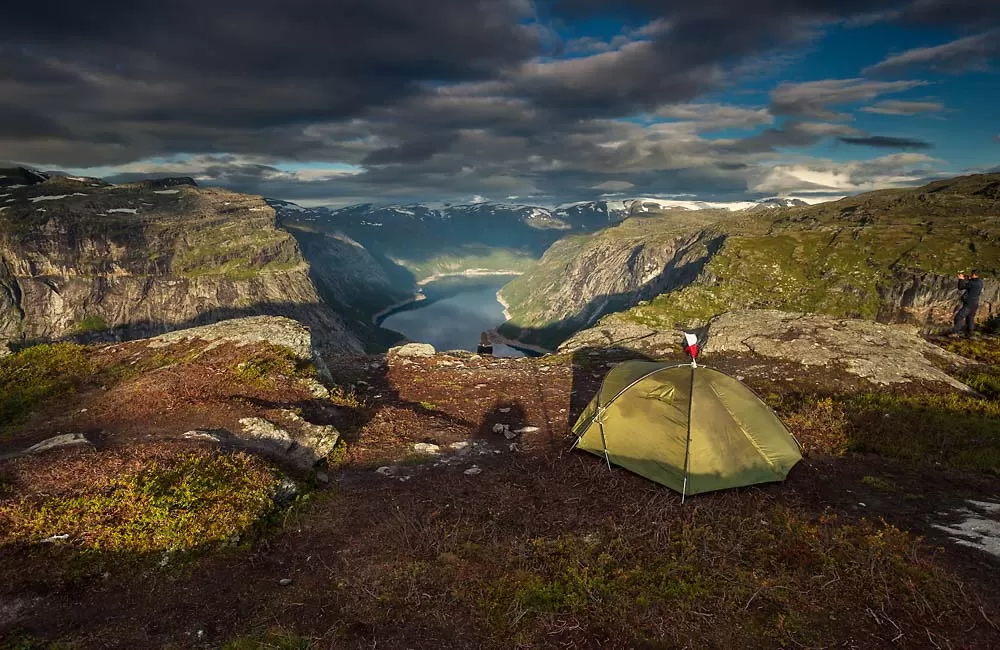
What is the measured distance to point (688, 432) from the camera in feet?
47.4

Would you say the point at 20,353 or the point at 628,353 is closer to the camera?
the point at 20,353

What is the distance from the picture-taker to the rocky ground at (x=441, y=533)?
845 centimetres

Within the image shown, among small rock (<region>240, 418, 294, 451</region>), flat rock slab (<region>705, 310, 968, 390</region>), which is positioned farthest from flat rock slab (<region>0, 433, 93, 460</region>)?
flat rock slab (<region>705, 310, 968, 390</region>)

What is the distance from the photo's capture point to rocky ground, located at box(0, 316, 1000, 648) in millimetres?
8453

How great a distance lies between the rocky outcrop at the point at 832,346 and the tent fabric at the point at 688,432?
1624 cm

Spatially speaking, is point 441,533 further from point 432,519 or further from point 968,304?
point 968,304

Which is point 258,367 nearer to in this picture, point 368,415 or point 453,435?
point 368,415

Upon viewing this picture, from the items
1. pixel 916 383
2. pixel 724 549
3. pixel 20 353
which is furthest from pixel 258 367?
pixel 916 383

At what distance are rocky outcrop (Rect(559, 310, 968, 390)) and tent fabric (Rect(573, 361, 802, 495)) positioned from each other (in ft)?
53.3

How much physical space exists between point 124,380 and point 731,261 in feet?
606

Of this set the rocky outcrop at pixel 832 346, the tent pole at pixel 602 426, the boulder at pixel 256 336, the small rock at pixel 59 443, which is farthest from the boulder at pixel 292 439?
the rocky outcrop at pixel 832 346

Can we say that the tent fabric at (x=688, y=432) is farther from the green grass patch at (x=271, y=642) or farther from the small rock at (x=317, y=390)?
the small rock at (x=317, y=390)

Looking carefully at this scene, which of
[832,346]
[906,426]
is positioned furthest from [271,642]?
[832,346]

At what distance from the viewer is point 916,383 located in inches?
995
